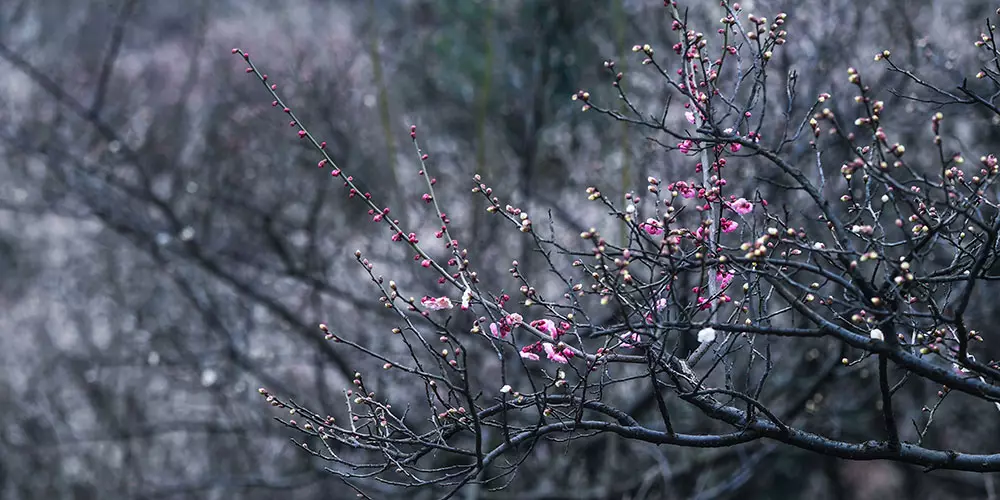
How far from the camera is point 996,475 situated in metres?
11.4

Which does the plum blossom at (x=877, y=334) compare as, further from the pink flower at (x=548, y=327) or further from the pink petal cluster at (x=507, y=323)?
the pink petal cluster at (x=507, y=323)

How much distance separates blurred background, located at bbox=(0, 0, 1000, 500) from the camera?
9500 mm

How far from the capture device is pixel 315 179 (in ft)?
35.6

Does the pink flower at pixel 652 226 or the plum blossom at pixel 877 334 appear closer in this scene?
the plum blossom at pixel 877 334

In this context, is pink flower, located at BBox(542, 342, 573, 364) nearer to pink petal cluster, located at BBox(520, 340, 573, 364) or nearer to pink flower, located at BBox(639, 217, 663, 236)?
pink petal cluster, located at BBox(520, 340, 573, 364)

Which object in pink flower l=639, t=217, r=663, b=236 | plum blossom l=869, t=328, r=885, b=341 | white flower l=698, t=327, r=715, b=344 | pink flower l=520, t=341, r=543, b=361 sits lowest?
white flower l=698, t=327, r=715, b=344

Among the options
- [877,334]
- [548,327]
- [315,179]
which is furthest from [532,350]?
[315,179]

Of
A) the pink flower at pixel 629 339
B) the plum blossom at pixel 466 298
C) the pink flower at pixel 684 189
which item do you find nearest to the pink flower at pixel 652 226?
the pink flower at pixel 684 189

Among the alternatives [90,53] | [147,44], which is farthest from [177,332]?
[147,44]

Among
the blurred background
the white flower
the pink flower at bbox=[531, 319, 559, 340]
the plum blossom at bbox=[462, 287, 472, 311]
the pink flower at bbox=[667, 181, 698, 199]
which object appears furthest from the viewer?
the blurred background

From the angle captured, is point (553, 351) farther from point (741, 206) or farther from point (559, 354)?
point (741, 206)

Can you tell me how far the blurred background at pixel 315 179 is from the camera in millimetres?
9500

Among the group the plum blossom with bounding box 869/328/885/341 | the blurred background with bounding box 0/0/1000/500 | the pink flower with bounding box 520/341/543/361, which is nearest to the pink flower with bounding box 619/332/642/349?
the pink flower with bounding box 520/341/543/361

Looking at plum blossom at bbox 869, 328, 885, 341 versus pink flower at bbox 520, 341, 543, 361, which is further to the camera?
pink flower at bbox 520, 341, 543, 361
